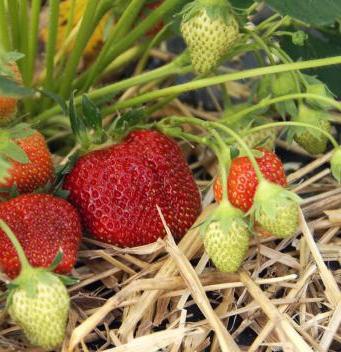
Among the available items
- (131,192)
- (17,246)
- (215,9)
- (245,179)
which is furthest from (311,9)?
(17,246)

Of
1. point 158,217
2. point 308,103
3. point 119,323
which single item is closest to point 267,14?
point 308,103

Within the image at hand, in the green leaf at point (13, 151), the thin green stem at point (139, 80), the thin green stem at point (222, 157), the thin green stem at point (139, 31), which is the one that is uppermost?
the thin green stem at point (139, 31)

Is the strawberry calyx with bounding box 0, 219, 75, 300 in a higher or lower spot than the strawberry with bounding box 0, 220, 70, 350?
higher

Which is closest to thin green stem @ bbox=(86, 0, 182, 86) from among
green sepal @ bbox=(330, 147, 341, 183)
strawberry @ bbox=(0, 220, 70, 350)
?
green sepal @ bbox=(330, 147, 341, 183)

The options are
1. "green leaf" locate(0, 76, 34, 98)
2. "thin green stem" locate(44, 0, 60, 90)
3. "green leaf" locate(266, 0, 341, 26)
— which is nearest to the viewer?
"green leaf" locate(0, 76, 34, 98)

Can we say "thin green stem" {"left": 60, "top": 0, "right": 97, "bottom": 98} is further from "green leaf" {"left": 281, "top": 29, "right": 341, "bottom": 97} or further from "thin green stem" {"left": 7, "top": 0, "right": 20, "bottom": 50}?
"green leaf" {"left": 281, "top": 29, "right": 341, "bottom": 97}

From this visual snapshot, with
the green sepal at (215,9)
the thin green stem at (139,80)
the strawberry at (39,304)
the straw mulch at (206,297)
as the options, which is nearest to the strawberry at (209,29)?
the green sepal at (215,9)

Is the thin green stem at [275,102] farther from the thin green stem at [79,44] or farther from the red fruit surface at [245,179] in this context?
the thin green stem at [79,44]
